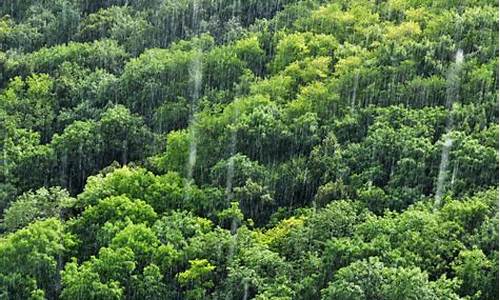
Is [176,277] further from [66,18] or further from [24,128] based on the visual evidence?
[66,18]

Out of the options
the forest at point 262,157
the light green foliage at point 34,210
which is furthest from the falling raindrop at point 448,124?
the light green foliage at point 34,210

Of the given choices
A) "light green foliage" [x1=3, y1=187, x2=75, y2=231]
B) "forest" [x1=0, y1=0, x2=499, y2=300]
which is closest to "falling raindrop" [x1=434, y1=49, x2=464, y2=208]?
"forest" [x1=0, y1=0, x2=499, y2=300]

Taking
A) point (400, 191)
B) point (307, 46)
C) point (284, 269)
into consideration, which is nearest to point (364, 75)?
point (307, 46)

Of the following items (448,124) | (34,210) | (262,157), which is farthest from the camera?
(262,157)

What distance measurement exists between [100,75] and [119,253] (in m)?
26.5

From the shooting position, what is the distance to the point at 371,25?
190ft

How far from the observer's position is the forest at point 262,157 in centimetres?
3725

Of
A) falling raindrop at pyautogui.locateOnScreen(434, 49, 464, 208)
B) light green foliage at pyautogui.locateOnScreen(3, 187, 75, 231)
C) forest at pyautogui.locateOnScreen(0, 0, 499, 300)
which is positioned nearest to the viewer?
forest at pyautogui.locateOnScreen(0, 0, 499, 300)

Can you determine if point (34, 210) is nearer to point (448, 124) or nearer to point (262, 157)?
point (262, 157)

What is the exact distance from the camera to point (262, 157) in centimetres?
4844

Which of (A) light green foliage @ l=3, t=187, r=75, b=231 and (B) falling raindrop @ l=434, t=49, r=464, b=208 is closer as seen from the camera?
(B) falling raindrop @ l=434, t=49, r=464, b=208

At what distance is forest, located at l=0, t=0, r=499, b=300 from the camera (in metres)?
37.2

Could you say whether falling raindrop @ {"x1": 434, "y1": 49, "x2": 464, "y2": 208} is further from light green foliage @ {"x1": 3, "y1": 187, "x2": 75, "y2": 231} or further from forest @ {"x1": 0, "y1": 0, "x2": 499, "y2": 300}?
light green foliage @ {"x1": 3, "y1": 187, "x2": 75, "y2": 231}

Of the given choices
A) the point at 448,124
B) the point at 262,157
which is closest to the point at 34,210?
the point at 262,157
